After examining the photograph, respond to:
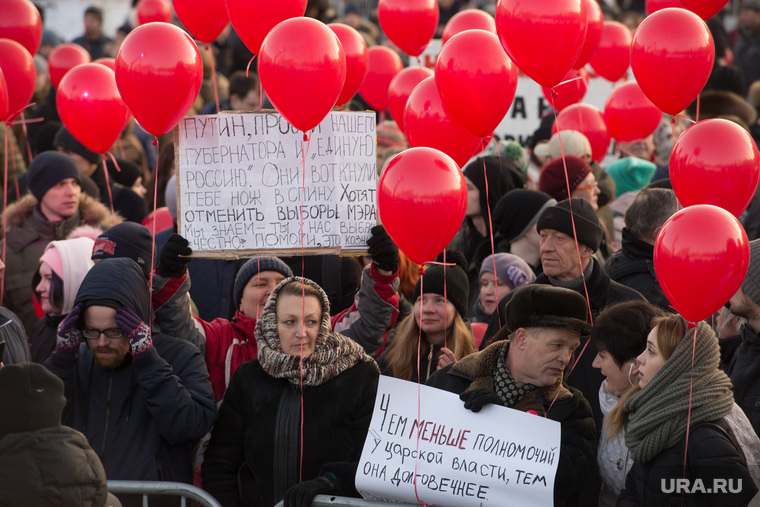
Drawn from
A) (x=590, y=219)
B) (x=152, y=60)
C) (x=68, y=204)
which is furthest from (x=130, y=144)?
(x=590, y=219)

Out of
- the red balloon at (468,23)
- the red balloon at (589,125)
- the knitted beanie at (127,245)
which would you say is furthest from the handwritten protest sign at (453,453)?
the red balloon at (589,125)

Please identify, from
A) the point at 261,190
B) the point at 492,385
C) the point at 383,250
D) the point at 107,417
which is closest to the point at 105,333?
the point at 107,417

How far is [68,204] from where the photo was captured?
677cm

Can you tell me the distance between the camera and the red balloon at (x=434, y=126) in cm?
543

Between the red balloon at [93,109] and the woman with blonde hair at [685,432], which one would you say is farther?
the red balloon at [93,109]

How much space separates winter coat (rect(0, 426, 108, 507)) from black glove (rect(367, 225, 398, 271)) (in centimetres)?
190

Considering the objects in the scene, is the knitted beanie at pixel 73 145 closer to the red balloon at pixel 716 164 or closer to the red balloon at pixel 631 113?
the red balloon at pixel 631 113

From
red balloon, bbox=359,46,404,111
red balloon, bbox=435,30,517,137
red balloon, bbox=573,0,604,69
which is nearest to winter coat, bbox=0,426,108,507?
red balloon, bbox=435,30,517,137

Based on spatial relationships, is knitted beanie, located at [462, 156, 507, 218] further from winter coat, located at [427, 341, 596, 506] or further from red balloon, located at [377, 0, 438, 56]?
winter coat, located at [427, 341, 596, 506]

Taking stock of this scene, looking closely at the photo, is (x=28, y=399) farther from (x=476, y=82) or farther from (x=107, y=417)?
(x=476, y=82)

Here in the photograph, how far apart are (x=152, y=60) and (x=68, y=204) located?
2266mm

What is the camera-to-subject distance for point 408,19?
7.30 meters

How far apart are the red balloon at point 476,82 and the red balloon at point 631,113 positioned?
286cm

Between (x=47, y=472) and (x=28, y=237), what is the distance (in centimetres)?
393
